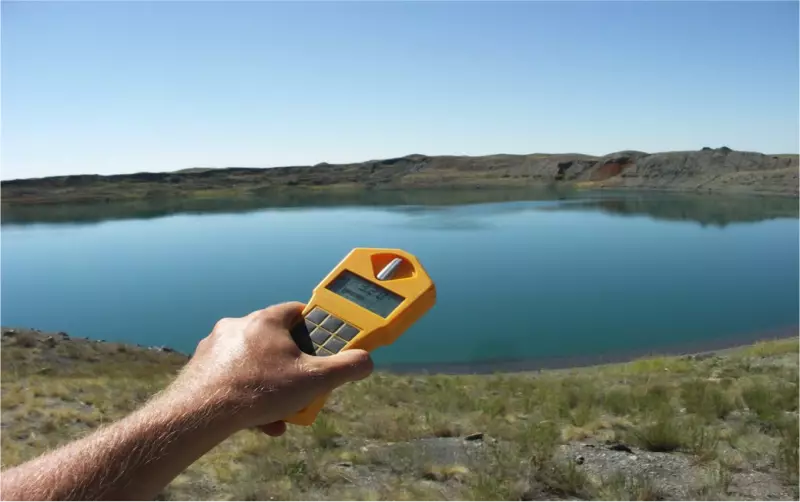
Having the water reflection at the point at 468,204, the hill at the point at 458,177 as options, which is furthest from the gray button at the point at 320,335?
the hill at the point at 458,177

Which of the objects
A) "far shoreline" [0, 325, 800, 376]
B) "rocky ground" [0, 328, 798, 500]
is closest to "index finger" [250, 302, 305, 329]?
"rocky ground" [0, 328, 798, 500]

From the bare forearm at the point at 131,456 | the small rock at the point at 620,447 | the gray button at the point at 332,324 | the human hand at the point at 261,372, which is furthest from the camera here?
the small rock at the point at 620,447

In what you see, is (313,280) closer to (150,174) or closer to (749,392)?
(749,392)

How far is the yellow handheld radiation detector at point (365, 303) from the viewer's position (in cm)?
175

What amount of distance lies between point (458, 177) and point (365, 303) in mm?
103619

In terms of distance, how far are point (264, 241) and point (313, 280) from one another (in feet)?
49.9

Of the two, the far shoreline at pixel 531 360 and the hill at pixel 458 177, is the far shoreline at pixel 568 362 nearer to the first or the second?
the far shoreline at pixel 531 360

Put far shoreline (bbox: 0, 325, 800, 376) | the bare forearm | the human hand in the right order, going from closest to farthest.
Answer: the bare forearm, the human hand, far shoreline (bbox: 0, 325, 800, 376)

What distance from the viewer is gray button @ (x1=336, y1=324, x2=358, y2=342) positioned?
178cm

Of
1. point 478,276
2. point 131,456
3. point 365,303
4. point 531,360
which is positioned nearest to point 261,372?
point 131,456

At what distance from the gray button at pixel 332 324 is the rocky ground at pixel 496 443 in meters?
2.45

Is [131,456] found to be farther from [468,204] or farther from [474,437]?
[468,204]

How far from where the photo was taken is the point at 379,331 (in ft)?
5.93

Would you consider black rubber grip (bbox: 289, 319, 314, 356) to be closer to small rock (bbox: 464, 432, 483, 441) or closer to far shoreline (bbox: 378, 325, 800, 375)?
small rock (bbox: 464, 432, 483, 441)
